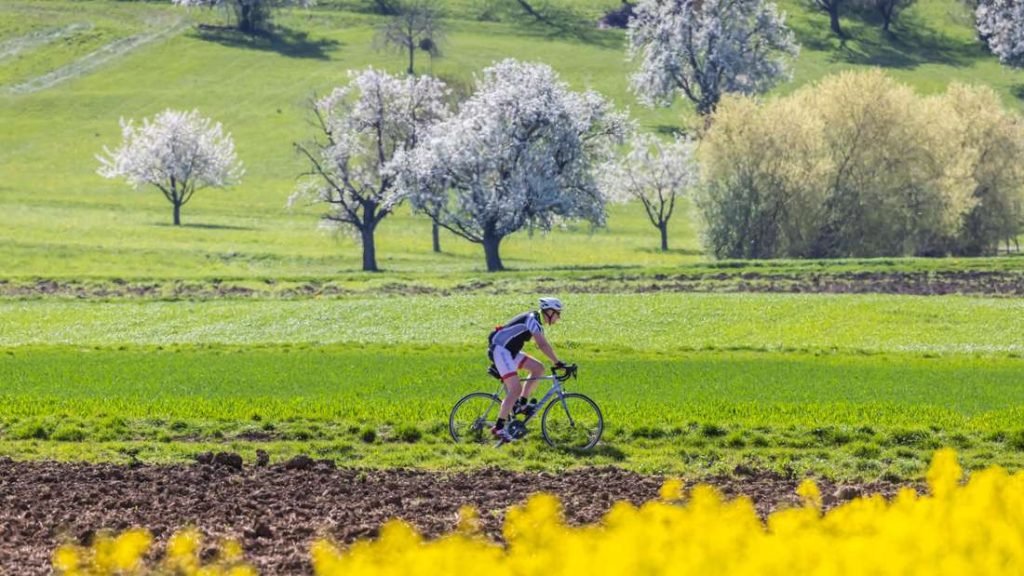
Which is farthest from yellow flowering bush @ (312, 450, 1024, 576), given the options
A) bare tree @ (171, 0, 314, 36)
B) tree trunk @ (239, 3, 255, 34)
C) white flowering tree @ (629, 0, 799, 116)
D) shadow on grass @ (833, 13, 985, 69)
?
tree trunk @ (239, 3, 255, 34)

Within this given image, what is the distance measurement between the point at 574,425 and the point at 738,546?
48.4ft

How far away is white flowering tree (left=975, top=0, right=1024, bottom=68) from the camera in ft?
432

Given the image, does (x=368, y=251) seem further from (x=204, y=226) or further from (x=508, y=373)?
(x=508, y=373)

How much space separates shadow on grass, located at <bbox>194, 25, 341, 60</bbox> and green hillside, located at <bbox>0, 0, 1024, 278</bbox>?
0.33 m

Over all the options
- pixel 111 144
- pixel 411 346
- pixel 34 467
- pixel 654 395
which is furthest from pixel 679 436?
pixel 111 144

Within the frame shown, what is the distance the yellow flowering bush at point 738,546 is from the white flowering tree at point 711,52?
111661 millimetres

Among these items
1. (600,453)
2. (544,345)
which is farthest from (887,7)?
→ (544,345)

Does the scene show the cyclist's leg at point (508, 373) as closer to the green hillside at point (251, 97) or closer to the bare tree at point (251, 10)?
the green hillside at point (251, 97)

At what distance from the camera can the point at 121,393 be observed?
1198 inches

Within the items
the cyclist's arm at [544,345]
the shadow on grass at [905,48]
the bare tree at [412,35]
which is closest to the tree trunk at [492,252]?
the cyclist's arm at [544,345]

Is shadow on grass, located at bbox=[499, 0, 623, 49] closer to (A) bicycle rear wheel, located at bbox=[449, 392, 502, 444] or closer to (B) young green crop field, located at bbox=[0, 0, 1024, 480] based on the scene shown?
(B) young green crop field, located at bbox=[0, 0, 1024, 480]

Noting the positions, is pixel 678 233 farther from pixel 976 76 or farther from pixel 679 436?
pixel 679 436

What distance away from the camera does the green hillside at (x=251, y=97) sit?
83.6 metres

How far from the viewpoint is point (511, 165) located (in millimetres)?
72875
